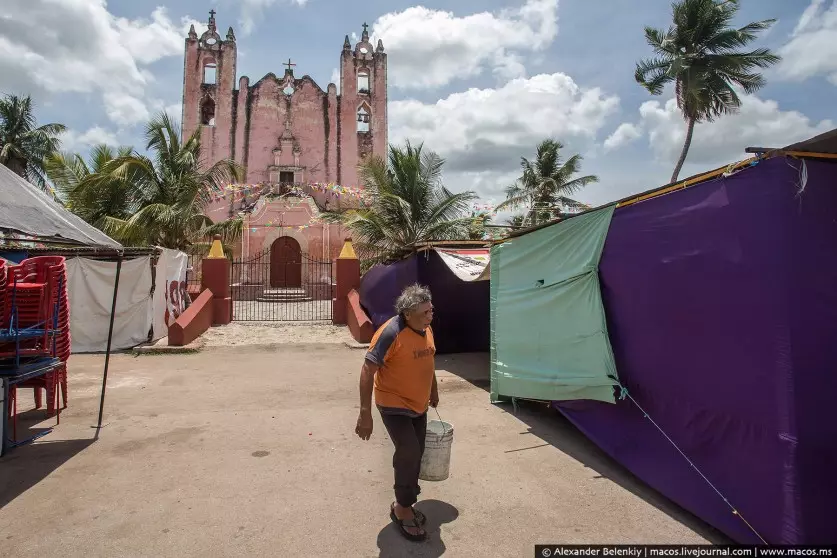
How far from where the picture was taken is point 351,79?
2405cm

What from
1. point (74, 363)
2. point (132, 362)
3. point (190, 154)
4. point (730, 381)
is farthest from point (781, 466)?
point (190, 154)

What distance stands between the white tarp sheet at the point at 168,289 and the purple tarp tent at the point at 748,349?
35.2 ft

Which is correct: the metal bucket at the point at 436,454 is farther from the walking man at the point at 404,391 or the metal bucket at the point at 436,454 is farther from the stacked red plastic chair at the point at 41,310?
the stacked red plastic chair at the point at 41,310

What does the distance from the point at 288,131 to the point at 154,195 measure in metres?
10.5

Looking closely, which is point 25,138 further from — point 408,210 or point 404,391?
point 404,391

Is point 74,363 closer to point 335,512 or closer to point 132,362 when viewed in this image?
point 132,362

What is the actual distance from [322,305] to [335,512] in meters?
14.8

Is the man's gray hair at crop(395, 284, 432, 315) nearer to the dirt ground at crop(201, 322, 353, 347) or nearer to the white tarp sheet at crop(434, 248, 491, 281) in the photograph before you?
the white tarp sheet at crop(434, 248, 491, 281)

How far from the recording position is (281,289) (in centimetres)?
2028

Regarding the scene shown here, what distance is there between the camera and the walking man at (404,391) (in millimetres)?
2986

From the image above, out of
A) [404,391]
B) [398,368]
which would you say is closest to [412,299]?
[398,368]

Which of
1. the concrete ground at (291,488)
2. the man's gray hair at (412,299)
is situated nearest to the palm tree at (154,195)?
the concrete ground at (291,488)

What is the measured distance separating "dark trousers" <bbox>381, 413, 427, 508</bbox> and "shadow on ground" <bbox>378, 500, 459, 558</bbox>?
0.22 m

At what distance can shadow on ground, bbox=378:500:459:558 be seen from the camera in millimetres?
2842
